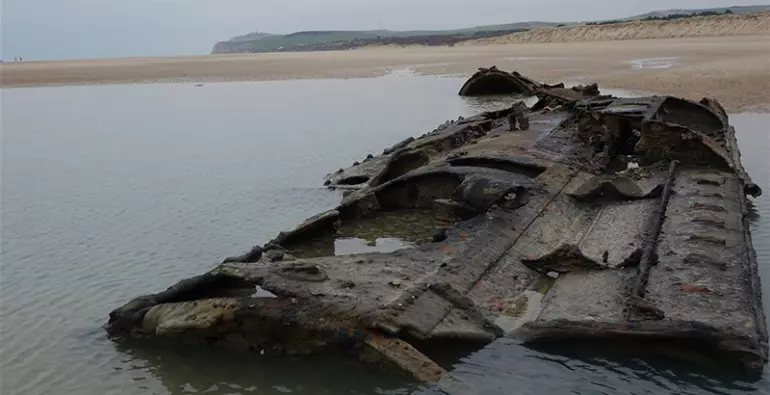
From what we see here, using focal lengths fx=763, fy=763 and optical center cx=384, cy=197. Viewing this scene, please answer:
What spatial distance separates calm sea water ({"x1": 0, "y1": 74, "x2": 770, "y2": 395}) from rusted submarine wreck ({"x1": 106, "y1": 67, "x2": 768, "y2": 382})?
0.20 meters

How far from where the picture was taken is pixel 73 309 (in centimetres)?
709

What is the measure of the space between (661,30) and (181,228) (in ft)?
217

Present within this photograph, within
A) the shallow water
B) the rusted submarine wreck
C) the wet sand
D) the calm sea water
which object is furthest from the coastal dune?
the rusted submarine wreck

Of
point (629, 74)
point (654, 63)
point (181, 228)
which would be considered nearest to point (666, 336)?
point (181, 228)

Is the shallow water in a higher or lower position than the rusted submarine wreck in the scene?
lower

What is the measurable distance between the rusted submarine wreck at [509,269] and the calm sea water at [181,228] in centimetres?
20

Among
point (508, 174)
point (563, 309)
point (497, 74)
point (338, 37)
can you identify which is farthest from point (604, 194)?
point (338, 37)

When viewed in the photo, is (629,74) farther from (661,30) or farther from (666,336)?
(661,30)

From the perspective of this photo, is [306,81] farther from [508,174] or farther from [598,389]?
[598,389]

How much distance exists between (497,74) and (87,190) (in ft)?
52.0

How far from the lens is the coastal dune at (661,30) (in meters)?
61.8

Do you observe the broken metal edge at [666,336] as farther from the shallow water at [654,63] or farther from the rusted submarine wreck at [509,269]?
the shallow water at [654,63]

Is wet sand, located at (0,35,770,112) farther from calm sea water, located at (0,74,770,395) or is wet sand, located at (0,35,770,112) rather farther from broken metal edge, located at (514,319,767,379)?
broken metal edge, located at (514,319,767,379)

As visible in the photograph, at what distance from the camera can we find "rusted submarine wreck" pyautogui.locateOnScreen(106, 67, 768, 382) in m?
5.41
